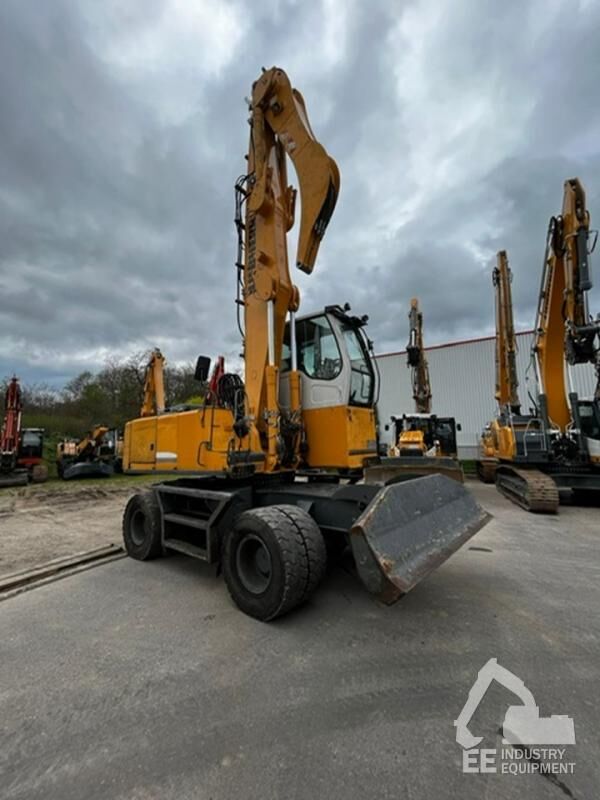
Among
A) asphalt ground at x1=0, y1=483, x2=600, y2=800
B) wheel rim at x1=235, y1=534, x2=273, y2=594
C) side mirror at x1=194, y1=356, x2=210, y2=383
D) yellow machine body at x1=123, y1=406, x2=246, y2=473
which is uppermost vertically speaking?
side mirror at x1=194, y1=356, x2=210, y2=383

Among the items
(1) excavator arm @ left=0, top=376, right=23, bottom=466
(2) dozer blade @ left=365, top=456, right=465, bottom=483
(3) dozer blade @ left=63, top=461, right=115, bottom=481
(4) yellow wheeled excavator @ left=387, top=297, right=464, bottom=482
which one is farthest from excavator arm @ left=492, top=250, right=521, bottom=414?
(1) excavator arm @ left=0, top=376, right=23, bottom=466

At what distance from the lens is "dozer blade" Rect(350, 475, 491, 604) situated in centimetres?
248

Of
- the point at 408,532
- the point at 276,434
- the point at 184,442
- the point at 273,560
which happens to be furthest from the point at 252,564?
the point at 184,442

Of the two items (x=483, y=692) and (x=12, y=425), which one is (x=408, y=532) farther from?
(x=12, y=425)

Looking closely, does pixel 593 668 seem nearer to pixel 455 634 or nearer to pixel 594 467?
pixel 455 634

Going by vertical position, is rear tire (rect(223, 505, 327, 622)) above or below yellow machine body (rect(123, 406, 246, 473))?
below

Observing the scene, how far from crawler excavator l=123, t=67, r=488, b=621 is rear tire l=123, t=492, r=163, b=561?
15mm

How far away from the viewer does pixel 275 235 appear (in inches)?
177

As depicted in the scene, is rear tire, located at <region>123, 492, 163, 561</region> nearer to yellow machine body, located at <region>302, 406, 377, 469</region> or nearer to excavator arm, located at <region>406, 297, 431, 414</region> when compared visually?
yellow machine body, located at <region>302, 406, 377, 469</region>

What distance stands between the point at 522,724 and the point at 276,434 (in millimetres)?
2909

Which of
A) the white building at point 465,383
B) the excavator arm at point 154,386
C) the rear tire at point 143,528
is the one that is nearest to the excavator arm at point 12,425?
the excavator arm at point 154,386

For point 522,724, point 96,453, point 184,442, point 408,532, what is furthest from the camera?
point 96,453

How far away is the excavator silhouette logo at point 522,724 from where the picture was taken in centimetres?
186

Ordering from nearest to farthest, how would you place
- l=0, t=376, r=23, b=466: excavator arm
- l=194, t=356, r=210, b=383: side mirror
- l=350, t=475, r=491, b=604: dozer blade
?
l=350, t=475, r=491, b=604: dozer blade → l=194, t=356, r=210, b=383: side mirror → l=0, t=376, r=23, b=466: excavator arm
